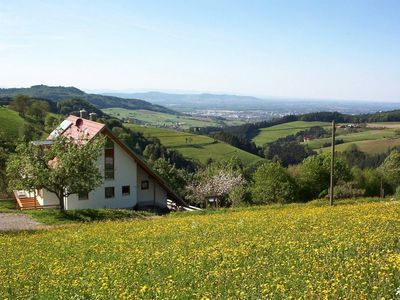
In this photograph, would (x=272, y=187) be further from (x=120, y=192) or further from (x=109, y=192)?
(x=109, y=192)

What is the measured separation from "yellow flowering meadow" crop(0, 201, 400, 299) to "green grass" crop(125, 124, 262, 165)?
134259mm

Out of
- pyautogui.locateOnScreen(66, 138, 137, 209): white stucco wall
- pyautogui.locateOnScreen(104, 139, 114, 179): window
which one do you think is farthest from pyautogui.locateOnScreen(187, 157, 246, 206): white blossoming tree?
pyautogui.locateOnScreen(104, 139, 114, 179): window

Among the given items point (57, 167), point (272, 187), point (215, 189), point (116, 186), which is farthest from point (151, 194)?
point (272, 187)

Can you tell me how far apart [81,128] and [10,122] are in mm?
75488

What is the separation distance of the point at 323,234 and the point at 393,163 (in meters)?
92.3

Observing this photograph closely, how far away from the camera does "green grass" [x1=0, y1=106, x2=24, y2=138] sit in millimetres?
105875

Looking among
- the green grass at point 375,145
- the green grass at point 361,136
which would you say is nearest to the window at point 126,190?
the green grass at point 375,145

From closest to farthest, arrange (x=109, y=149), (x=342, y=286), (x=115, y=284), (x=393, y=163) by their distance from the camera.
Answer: (x=342, y=286), (x=115, y=284), (x=109, y=149), (x=393, y=163)

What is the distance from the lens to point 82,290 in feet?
32.3

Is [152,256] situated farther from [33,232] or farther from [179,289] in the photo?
[33,232]

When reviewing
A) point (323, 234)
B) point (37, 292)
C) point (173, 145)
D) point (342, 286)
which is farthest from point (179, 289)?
point (173, 145)

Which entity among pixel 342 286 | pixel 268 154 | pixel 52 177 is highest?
pixel 342 286

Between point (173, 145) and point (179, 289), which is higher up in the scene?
point (179, 289)

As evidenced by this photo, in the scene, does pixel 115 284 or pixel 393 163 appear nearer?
pixel 115 284
